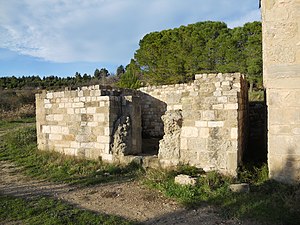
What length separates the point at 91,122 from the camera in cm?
741

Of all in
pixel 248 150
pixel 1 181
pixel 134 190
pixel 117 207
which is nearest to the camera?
pixel 117 207

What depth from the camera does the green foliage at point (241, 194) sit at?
3863 mm

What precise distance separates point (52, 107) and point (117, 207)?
5.04m

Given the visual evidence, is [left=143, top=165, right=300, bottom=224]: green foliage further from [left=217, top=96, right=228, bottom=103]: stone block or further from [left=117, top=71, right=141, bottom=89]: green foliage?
[left=117, top=71, right=141, bottom=89]: green foliage

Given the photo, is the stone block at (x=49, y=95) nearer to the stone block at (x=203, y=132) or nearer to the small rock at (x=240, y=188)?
the stone block at (x=203, y=132)

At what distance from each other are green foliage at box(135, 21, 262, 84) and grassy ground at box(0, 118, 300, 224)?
13.5 m

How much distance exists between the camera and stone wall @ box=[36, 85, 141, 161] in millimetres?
7074

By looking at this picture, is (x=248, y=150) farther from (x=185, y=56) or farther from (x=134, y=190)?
(x=185, y=56)

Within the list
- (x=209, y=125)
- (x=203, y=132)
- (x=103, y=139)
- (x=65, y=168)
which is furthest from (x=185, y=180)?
(x=65, y=168)

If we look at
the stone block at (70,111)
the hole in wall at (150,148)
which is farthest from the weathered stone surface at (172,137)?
the stone block at (70,111)

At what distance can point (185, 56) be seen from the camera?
19.9 meters

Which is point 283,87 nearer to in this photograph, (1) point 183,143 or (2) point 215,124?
(2) point 215,124

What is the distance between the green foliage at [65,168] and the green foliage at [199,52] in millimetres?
13294

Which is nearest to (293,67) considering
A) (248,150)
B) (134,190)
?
(248,150)
